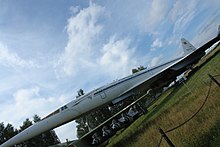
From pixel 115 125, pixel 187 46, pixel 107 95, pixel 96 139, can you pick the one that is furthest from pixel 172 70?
pixel 96 139

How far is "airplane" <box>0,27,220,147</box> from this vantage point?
18.4 metres

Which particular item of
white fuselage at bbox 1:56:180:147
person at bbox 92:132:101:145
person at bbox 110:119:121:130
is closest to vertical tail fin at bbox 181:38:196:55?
white fuselage at bbox 1:56:180:147

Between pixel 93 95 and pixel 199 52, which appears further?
pixel 199 52

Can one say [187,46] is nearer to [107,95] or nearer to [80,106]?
[107,95]

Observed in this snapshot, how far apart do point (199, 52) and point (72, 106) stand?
47.0ft

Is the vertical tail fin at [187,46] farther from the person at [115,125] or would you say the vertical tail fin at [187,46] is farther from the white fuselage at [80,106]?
the person at [115,125]

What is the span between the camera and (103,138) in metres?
16.3

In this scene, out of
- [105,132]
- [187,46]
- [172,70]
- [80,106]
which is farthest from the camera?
[187,46]

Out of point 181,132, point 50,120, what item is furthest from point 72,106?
point 181,132

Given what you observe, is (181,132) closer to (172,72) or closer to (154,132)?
(154,132)

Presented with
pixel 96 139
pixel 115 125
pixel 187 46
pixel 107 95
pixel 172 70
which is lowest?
pixel 96 139

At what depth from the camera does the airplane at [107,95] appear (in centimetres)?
1843

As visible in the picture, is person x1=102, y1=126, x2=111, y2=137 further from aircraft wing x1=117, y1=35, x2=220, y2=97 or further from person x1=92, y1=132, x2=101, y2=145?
aircraft wing x1=117, y1=35, x2=220, y2=97

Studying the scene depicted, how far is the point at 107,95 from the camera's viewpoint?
21.9m
